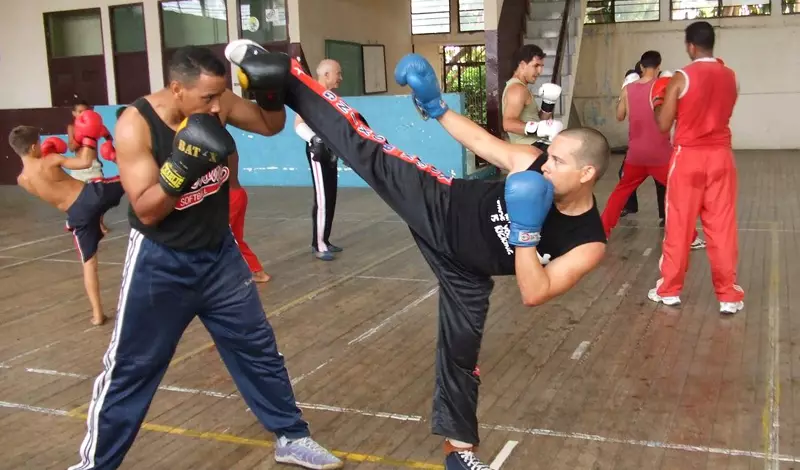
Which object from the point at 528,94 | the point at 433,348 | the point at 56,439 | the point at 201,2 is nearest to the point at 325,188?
the point at 528,94

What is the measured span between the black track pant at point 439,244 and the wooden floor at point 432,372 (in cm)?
38

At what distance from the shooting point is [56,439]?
328 centimetres

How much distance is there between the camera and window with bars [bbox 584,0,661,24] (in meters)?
14.6

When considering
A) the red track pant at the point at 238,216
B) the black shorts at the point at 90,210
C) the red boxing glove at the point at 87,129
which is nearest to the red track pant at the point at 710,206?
the red track pant at the point at 238,216

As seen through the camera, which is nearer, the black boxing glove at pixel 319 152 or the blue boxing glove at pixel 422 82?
the blue boxing glove at pixel 422 82

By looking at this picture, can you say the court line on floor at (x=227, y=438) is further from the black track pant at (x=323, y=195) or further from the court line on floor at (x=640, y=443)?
the black track pant at (x=323, y=195)

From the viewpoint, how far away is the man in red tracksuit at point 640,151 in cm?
615

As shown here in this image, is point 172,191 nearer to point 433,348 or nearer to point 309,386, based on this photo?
point 309,386

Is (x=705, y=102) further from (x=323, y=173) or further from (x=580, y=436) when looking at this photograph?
(x=323, y=173)

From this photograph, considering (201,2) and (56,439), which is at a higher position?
(201,2)

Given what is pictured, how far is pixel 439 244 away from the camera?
8.63 feet

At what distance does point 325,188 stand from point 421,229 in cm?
376

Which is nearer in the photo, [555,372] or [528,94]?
[555,372]

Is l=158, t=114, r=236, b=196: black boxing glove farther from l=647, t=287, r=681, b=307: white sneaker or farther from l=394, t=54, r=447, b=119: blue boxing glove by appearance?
l=647, t=287, r=681, b=307: white sneaker
